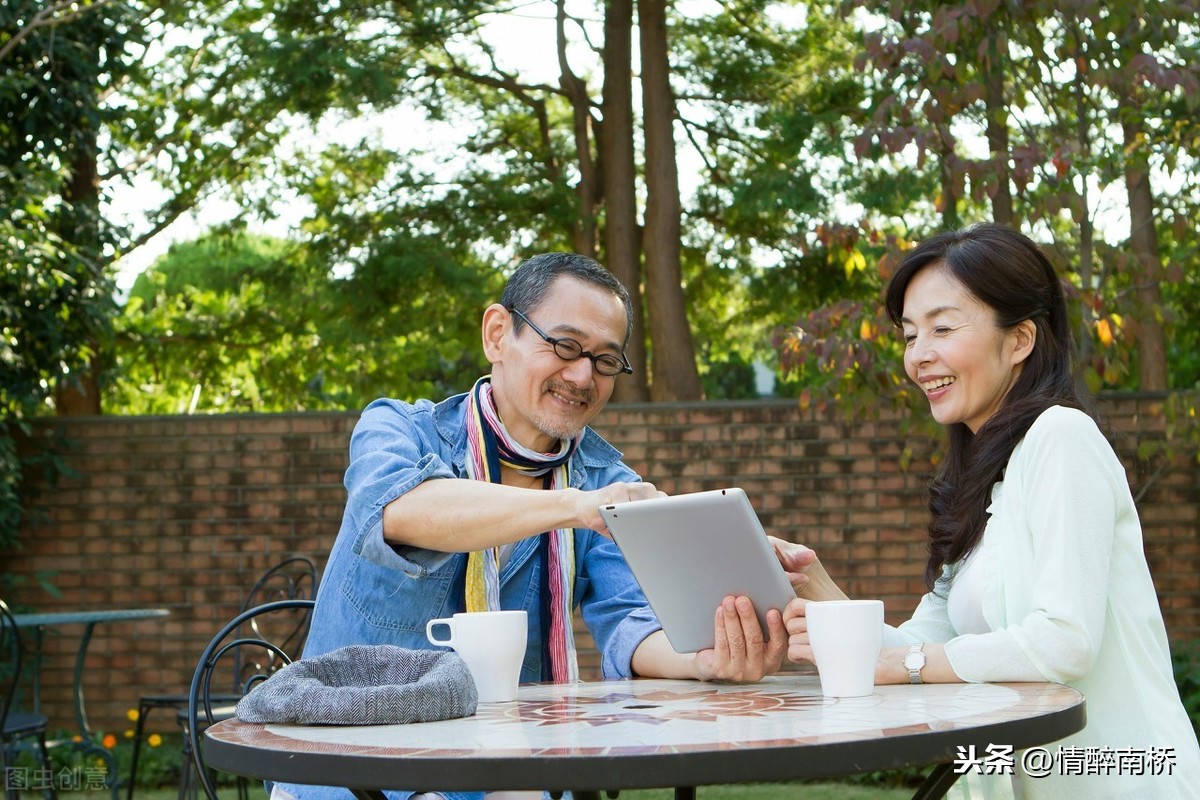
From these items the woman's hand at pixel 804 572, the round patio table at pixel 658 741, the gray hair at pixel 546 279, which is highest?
the gray hair at pixel 546 279

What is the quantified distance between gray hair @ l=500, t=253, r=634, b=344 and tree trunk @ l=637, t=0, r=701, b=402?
19.7 ft

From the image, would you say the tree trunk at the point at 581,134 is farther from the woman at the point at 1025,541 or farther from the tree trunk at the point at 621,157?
the woman at the point at 1025,541

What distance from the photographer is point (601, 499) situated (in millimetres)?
1897

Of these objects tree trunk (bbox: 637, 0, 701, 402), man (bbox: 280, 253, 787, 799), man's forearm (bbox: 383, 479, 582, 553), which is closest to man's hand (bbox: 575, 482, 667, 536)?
man's forearm (bbox: 383, 479, 582, 553)

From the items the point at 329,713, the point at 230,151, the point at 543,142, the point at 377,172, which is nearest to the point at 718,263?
the point at 543,142

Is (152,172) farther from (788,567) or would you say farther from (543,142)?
(788,567)

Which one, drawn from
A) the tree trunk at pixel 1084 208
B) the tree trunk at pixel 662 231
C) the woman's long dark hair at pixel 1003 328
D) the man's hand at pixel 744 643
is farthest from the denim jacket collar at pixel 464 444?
the tree trunk at pixel 662 231

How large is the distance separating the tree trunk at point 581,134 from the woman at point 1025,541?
7.10 meters

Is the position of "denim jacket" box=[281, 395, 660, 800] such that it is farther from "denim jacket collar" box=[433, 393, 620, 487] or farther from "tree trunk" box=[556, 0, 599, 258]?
"tree trunk" box=[556, 0, 599, 258]

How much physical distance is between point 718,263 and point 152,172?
14.2ft

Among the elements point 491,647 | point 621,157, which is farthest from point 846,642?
point 621,157

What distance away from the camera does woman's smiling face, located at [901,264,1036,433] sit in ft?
7.18

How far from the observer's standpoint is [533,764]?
1.31m

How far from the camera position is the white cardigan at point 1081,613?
5.97 feet
